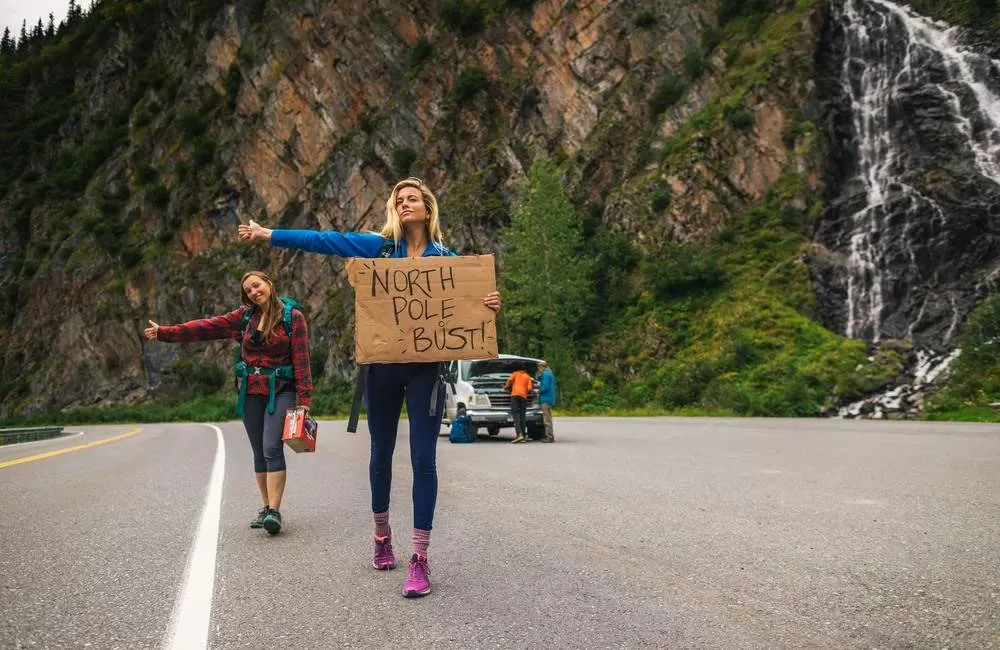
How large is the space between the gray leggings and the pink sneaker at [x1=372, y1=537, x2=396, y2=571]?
158cm

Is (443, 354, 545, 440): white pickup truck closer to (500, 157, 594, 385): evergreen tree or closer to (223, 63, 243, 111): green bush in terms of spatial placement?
(500, 157, 594, 385): evergreen tree

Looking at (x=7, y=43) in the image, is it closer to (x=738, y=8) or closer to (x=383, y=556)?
(x=738, y=8)

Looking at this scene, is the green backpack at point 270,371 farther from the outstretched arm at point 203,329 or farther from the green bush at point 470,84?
the green bush at point 470,84

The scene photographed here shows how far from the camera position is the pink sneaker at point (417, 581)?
4.01 metres

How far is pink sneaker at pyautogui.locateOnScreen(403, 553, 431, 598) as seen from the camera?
4008 millimetres

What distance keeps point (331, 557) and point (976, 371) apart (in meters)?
21.9

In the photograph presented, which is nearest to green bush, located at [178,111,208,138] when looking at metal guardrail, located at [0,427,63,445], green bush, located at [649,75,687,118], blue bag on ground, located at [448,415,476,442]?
green bush, located at [649,75,687,118]

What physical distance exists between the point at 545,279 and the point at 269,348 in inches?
1374

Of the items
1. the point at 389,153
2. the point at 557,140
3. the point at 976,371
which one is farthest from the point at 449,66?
the point at 976,371

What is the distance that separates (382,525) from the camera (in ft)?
15.2

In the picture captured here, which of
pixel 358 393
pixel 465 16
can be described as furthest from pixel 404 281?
pixel 465 16

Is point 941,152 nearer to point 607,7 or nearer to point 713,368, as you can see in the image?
point 713,368

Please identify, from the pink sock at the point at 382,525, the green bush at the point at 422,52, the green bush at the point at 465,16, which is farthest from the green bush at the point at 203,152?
the pink sock at the point at 382,525

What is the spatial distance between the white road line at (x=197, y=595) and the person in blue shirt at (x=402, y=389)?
947 mm
